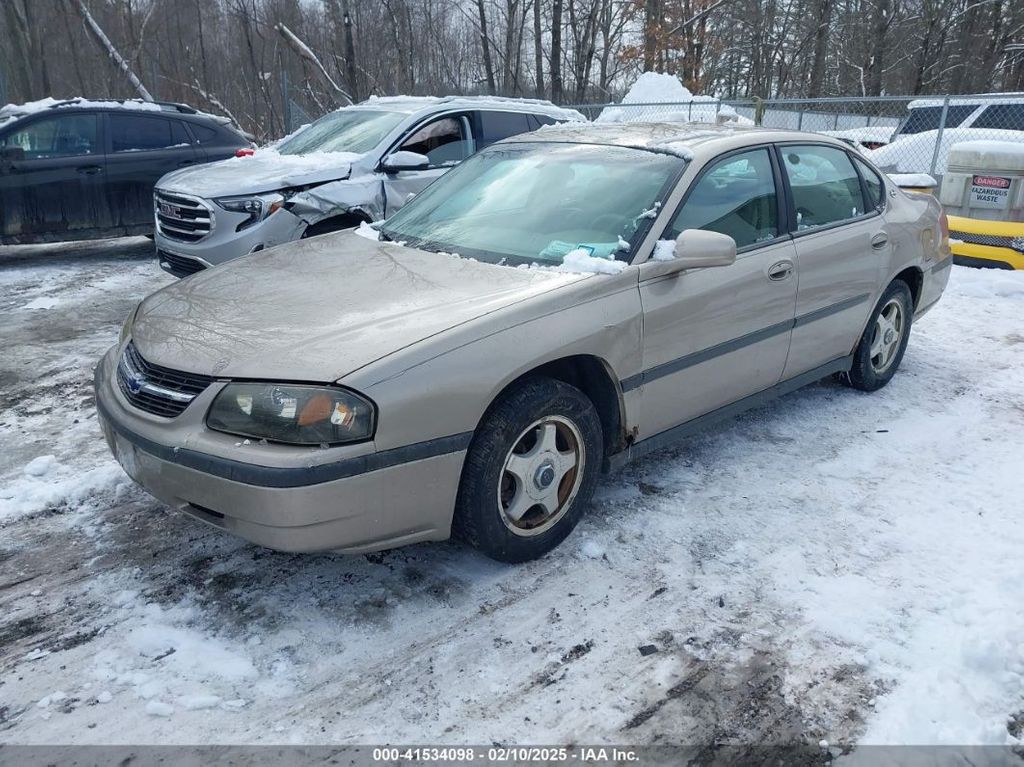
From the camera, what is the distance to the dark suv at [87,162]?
862 cm

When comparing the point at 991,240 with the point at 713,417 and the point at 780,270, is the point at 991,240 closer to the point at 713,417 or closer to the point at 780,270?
the point at 780,270

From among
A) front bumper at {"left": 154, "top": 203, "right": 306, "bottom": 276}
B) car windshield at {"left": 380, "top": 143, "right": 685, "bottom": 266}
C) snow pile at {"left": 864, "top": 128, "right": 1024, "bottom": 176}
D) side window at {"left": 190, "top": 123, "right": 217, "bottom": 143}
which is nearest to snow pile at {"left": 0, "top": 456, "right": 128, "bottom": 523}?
car windshield at {"left": 380, "top": 143, "right": 685, "bottom": 266}

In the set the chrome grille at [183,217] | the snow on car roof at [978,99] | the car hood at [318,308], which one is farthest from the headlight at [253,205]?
the snow on car roof at [978,99]

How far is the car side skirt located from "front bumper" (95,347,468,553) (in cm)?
99

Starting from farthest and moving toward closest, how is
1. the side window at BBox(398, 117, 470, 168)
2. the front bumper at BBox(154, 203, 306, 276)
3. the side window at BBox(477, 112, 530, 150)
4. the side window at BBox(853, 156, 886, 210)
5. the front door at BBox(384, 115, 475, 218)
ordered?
1. the side window at BBox(477, 112, 530, 150)
2. the side window at BBox(398, 117, 470, 168)
3. the front door at BBox(384, 115, 475, 218)
4. the front bumper at BBox(154, 203, 306, 276)
5. the side window at BBox(853, 156, 886, 210)

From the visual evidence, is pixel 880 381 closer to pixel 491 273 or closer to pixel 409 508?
pixel 491 273

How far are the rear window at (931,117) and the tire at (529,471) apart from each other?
1283 centimetres

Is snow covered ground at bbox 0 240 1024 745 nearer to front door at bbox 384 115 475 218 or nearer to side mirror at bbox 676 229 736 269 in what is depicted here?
side mirror at bbox 676 229 736 269

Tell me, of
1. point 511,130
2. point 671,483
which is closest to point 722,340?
point 671,483

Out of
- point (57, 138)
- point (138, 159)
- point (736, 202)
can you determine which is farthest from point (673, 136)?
point (57, 138)

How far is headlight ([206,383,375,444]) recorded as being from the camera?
8.57ft

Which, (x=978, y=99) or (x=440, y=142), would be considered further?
(x=978, y=99)

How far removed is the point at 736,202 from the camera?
156 inches

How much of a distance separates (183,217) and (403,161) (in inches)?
77.0
